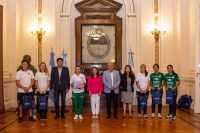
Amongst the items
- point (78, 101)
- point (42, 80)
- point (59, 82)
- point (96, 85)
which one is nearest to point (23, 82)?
point (42, 80)

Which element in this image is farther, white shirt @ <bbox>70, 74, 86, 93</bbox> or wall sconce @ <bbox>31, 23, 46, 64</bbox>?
wall sconce @ <bbox>31, 23, 46, 64</bbox>

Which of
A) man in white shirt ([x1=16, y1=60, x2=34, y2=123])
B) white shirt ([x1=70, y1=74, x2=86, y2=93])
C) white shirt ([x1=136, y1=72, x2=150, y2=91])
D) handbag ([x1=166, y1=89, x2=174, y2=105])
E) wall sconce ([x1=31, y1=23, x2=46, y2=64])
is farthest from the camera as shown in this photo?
wall sconce ([x1=31, y1=23, x2=46, y2=64])

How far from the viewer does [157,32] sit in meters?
11.7

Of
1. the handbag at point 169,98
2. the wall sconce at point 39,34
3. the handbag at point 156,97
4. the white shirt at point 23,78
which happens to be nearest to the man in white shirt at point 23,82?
the white shirt at point 23,78

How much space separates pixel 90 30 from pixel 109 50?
3.10ft

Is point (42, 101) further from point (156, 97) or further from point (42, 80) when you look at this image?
point (156, 97)

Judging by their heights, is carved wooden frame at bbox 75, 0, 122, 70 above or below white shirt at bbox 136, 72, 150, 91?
above

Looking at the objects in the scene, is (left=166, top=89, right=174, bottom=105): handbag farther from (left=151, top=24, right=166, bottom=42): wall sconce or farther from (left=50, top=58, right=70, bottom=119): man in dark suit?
(left=151, top=24, right=166, bottom=42): wall sconce

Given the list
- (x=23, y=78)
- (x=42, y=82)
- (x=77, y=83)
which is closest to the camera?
(x=23, y=78)

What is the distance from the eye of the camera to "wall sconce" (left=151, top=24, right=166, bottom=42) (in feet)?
38.5

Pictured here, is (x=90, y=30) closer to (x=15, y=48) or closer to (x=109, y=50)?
(x=109, y=50)

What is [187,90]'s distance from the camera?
11.0 meters

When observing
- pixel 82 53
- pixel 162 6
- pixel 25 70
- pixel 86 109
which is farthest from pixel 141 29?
pixel 25 70

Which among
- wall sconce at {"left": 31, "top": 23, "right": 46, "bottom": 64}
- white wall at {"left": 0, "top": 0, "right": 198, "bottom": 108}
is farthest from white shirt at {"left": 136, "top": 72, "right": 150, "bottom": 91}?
wall sconce at {"left": 31, "top": 23, "right": 46, "bottom": 64}
